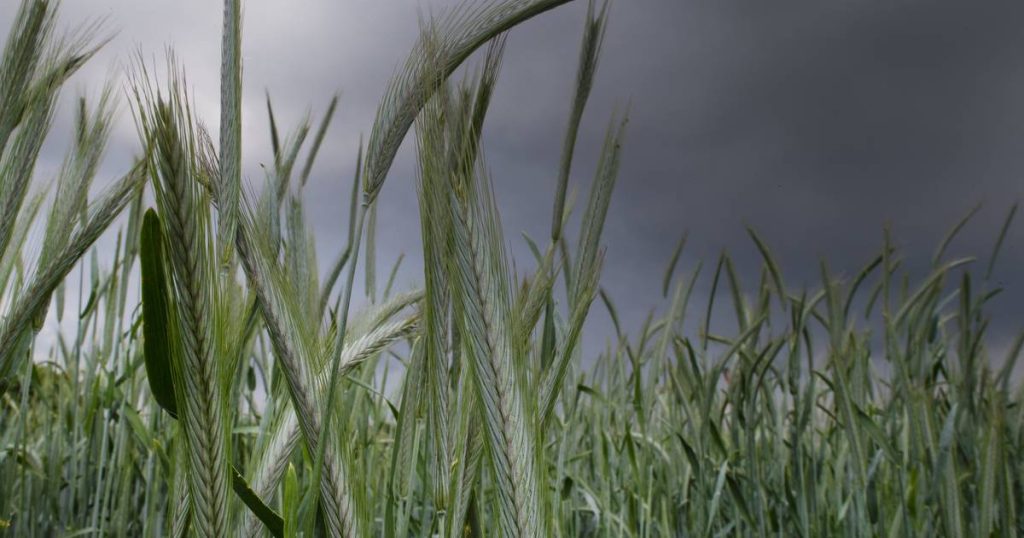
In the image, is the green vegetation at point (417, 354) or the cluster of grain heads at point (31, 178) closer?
the green vegetation at point (417, 354)

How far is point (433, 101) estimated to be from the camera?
0.98 meters

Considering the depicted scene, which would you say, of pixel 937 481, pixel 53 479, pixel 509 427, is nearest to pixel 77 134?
pixel 53 479

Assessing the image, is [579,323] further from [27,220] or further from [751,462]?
[27,220]

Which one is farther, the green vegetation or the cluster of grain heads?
the cluster of grain heads

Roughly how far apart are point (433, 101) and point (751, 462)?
4.22 ft

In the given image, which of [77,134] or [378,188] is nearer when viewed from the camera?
[378,188]

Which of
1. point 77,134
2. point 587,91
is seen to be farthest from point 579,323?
point 77,134

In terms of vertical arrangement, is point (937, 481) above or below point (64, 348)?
below

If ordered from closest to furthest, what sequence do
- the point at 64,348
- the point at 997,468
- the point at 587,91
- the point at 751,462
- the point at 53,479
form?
the point at 587,91 < the point at 997,468 < the point at 751,462 < the point at 53,479 < the point at 64,348

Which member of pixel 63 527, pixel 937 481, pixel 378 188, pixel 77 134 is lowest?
pixel 63 527

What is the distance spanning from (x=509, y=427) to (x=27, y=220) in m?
1.43

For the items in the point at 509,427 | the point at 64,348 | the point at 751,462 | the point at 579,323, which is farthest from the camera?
the point at 64,348

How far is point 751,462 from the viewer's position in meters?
1.96

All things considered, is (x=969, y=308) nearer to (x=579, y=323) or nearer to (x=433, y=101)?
(x=579, y=323)
